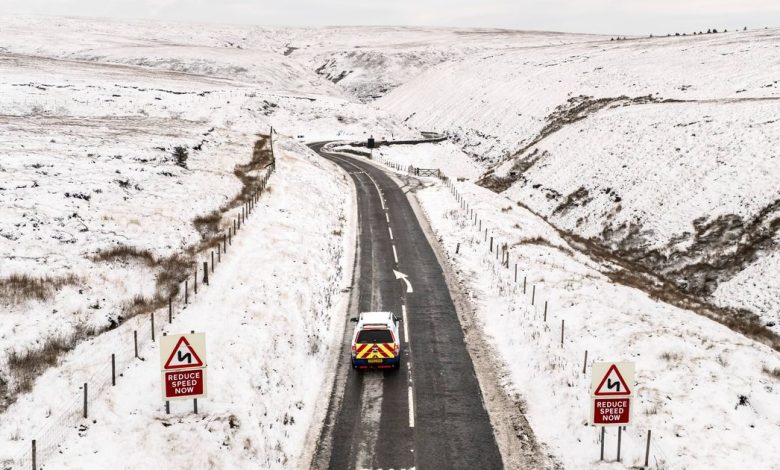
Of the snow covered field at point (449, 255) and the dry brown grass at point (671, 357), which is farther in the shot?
the dry brown grass at point (671, 357)

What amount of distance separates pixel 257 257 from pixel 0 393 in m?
12.5

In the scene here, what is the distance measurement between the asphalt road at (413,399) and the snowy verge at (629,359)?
4.87ft

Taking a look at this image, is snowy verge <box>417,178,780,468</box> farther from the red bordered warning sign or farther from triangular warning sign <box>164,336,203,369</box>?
triangular warning sign <box>164,336,203,369</box>

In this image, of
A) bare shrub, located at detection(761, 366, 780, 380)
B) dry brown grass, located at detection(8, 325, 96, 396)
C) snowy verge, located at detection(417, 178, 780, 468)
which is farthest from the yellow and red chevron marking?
bare shrub, located at detection(761, 366, 780, 380)

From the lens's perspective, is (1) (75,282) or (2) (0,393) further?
(1) (75,282)

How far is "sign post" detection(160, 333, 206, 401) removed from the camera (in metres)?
13.0

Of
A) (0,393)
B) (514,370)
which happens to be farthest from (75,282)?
(514,370)

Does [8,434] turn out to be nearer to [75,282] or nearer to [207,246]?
[75,282]

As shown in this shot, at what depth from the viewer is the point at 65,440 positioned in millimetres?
11938

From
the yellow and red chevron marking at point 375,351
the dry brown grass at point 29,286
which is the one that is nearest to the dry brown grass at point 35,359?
the dry brown grass at point 29,286

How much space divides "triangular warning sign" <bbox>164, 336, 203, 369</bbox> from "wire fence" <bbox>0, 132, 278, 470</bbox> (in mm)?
1702

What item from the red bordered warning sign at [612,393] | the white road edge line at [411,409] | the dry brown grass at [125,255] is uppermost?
the dry brown grass at [125,255]

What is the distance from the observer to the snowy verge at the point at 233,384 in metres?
12.4

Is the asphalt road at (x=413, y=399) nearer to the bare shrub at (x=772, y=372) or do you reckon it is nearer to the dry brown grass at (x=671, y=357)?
the dry brown grass at (x=671, y=357)
